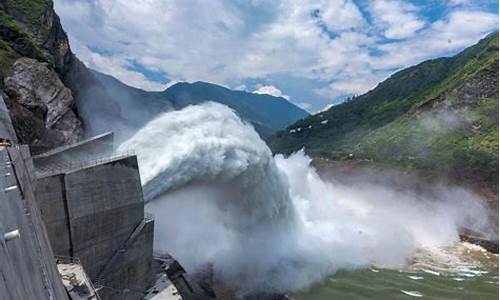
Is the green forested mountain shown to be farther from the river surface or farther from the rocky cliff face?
the rocky cliff face

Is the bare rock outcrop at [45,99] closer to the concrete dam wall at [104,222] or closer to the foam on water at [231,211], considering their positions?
the foam on water at [231,211]

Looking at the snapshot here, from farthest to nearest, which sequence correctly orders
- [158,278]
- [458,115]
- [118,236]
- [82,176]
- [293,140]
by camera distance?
[293,140] < [458,115] < [158,278] < [118,236] < [82,176]

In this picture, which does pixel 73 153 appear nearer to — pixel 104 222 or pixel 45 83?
pixel 104 222

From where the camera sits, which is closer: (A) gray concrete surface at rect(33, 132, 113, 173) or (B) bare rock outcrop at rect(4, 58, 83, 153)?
(A) gray concrete surface at rect(33, 132, 113, 173)

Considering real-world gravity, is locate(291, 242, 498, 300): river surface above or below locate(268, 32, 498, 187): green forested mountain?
below

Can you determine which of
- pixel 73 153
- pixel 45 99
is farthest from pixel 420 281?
pixel 45 99

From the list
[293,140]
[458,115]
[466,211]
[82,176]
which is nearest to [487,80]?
[458,115]

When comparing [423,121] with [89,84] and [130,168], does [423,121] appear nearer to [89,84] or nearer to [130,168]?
[89,84]

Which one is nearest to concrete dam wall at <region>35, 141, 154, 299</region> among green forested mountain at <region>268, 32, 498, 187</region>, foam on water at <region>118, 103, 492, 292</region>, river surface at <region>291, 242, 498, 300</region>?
foam on water at <region>118, 103, 492, 292</region>
